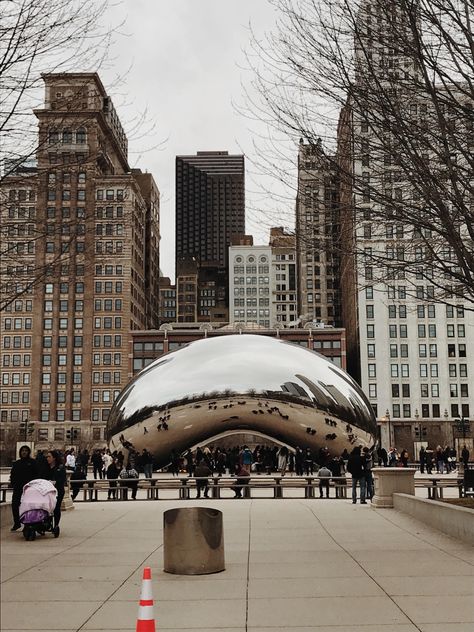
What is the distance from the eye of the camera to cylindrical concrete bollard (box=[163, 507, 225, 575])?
8.37 meters

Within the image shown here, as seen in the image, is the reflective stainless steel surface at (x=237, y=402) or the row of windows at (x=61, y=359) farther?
the row of windows at (x=61, y=359)

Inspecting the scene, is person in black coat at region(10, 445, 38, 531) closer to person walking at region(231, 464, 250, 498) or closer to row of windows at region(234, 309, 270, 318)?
person walking at region(231, 464, 250, 498)

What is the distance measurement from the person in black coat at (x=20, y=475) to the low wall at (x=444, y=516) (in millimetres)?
6659

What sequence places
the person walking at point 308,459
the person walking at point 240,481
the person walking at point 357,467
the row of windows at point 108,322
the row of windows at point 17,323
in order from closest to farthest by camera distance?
the person walking at point 357,467, the person walking at point 240,481, the person walking at point 308,459, the row of windows at point 108,322, the row of windows at point 17,323

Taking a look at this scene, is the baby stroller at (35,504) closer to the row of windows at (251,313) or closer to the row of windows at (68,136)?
the row of windows at (68,136)

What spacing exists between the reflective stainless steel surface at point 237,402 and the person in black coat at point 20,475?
648 inches

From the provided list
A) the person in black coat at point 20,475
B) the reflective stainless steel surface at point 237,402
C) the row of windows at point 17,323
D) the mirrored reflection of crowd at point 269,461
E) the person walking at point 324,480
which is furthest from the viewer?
the row of windows at point 17,323

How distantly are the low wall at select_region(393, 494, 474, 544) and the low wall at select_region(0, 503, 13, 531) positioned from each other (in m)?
7.09

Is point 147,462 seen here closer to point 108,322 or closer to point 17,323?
point 108,322

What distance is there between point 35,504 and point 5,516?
1922 millimetres

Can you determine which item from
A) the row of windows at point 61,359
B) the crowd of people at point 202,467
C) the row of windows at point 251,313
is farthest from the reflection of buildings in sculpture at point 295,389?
the row of windows at point 251,313

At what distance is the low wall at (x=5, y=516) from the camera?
1248 cm

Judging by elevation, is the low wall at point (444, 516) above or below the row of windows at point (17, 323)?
below

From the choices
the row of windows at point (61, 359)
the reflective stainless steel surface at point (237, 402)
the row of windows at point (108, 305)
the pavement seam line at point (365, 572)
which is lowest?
the pavement seam line at point (365, 572)
